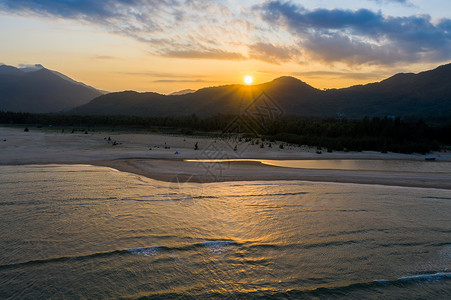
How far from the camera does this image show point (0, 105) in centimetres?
17325

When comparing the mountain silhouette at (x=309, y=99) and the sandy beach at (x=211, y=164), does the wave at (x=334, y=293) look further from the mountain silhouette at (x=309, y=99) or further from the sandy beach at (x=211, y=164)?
the mountain silhouette at (x=309, y=99)

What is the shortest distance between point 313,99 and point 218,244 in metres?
130

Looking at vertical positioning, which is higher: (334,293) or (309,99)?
(309,99)

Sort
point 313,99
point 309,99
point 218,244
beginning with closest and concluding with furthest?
1. point 218,244
2. point 309,99
3. point 313,99

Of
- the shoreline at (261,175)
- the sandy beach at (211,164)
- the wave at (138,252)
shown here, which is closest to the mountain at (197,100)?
the sandy beach at (211,164)

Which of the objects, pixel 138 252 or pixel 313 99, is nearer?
pixel 138 252

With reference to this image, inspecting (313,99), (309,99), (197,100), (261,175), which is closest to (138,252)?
(261,175)

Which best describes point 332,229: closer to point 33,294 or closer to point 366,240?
point 366,240

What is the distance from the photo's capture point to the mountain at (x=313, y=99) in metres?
109

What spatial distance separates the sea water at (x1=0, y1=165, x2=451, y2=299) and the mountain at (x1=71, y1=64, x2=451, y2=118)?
89034 mm

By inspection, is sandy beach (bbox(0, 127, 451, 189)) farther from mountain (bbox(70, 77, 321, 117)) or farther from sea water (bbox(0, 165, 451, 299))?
mountain (bbox(70, 77, 321, 117))

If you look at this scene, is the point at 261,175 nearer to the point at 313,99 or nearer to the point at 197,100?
the point at 313,99

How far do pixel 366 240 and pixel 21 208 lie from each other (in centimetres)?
1111

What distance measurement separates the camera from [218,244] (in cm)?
821
